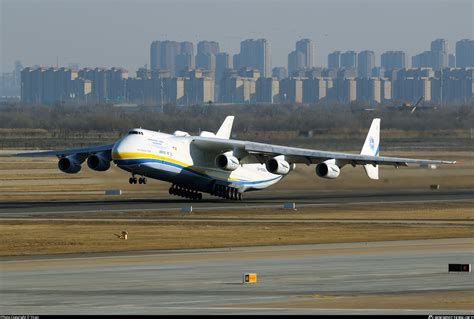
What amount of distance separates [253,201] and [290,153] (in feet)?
12.3

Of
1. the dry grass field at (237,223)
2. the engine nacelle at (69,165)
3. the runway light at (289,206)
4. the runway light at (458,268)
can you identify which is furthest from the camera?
the engine nacelle at (69,165)

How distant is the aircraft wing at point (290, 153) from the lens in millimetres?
65625

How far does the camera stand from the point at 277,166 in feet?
216

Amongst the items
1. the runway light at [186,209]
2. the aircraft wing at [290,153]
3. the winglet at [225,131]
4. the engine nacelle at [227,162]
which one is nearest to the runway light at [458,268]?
the runway light at [186,209]

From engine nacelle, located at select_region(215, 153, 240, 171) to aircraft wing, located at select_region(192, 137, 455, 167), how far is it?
52cm

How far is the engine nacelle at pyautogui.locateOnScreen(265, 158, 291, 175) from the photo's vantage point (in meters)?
65.8

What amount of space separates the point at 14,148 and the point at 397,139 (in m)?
37.1

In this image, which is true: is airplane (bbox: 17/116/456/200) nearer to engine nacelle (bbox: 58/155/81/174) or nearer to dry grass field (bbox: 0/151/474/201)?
engine nacelle (bbox: 58/155/81/174)

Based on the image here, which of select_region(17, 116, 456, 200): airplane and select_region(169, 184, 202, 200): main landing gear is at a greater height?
select_region(17, 116, 456, 200): airplane

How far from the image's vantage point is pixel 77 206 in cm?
6284

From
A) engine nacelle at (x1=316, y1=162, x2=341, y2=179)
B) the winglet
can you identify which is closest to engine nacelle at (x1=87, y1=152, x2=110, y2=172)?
the winglet

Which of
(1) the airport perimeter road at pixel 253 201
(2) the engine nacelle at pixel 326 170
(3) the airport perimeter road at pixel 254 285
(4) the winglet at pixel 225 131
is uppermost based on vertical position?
(4) the winglet at pixel 225 131

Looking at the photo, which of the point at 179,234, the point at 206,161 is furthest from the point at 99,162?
the point at 179,234

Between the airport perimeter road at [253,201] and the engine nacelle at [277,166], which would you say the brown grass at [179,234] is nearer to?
the airport perimeter road at [253,201]
